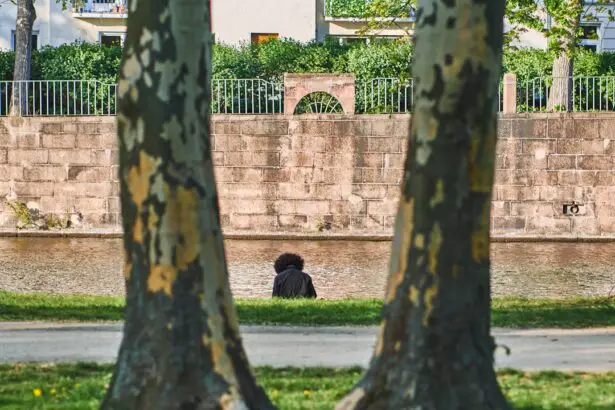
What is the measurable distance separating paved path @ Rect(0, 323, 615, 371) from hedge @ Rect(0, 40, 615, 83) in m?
22.3

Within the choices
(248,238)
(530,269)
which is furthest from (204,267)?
(248,238)

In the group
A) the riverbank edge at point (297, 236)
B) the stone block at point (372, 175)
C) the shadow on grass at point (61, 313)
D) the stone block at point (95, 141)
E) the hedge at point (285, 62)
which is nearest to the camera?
the shadow on grass at point (61, 313)

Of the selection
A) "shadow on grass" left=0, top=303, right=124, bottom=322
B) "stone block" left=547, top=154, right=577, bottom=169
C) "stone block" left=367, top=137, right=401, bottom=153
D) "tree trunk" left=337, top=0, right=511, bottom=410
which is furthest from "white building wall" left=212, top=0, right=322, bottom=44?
"tree trunk" left=337, top=0, right=511, bottom=410

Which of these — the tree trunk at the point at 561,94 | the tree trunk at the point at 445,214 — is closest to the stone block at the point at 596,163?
the tree trunk at the point at 561,94

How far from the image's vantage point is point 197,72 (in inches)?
274

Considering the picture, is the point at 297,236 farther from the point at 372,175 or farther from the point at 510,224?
the point at 510,224

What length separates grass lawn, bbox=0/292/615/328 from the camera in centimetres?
1348

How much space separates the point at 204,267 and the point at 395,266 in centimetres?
92

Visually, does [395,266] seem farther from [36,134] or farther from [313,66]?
[313,66]

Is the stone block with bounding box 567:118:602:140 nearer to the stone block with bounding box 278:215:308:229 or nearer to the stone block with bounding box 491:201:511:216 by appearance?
the stone block with bounding box 491:201:511:216

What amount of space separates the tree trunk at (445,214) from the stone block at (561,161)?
23.2 m

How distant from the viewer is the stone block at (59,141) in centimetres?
3075

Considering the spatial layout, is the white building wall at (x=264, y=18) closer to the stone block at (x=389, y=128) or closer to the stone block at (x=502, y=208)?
the stone block at (x=389, y=128)

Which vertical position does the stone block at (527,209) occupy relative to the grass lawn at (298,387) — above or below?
above
